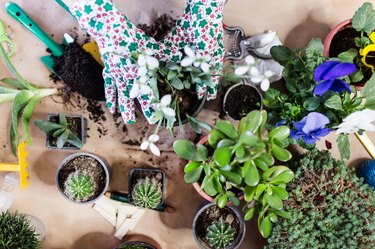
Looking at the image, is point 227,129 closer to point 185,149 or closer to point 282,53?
point 185,149

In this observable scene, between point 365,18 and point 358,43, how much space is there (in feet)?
0.24

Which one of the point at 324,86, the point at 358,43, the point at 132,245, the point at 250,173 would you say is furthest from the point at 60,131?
the point at 358,43

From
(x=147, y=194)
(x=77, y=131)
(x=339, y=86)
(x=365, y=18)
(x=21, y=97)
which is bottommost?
(x=147, y=194)

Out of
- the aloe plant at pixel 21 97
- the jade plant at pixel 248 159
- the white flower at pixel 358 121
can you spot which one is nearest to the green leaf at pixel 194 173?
the jade plant at pixel 248 159

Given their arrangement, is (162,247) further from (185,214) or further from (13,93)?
(13,93)

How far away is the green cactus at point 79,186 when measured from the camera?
118 centimetres

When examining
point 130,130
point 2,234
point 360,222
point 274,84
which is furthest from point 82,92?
point 360,222

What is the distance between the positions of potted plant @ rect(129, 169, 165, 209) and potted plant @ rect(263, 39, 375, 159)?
1.26ft

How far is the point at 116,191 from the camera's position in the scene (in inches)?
51.8

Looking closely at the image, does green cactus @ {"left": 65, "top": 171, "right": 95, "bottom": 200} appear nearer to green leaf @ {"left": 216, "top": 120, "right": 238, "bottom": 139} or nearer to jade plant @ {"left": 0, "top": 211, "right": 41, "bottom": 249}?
jade plant @ {"left": 0, "top": 211, "right": 41, "bottom": 249}

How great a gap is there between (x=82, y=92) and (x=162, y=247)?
54 cm

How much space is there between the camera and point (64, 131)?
1189 mm

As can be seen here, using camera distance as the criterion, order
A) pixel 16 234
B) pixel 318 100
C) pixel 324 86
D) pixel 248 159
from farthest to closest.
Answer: pixel 16 234 → pixel 318 100 → pixel 324 86 → pixel 248 159

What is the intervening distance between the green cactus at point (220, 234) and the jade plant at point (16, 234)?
505 mm
